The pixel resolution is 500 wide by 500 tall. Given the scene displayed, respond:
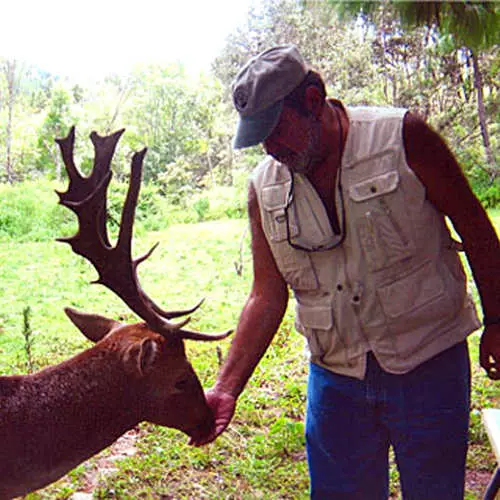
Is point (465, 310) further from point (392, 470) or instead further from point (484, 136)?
point (484, 136)

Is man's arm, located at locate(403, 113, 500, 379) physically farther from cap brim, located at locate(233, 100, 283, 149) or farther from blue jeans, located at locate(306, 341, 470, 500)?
cap brim, located at locate(233, 100, 283, 149)

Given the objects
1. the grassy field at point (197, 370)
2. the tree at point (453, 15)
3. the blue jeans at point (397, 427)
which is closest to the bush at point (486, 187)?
the grassy field at point (197, 370)

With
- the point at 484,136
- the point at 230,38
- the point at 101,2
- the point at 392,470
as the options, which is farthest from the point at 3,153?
the point at 484,136

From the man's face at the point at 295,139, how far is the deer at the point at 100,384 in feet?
1.23

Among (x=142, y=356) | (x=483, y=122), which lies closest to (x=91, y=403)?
(x=142, y=356)

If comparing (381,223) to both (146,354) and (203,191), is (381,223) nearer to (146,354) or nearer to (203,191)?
(146,354)

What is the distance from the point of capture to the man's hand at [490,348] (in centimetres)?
178

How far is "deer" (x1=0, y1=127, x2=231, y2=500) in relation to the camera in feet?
5.89

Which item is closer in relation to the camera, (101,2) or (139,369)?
(139,369)

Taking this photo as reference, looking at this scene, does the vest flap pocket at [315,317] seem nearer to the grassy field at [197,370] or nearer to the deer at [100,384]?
the deer at [100,384]

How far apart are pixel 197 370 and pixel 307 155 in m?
2.28

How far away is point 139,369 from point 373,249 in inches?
26.9

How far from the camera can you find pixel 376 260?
171 centimetres

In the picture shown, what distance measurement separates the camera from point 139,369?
6.10ft
